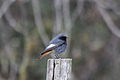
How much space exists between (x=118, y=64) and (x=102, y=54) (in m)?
0.74

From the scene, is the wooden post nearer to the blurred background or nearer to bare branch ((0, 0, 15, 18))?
bare branch ((0, 0, 15, 18))


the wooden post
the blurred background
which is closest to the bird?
the wooden post

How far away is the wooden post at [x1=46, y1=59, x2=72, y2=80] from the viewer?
4803 millimetres

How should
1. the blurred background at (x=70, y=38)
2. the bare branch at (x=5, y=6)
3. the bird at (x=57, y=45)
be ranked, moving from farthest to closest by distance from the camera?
the blurred background at (x=70, y=38) → the bare branch at (x=5, y=6) → the bird at (x=57, y=45)

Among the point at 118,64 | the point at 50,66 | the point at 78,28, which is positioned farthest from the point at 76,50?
the point at 50,66

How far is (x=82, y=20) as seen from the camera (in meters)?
12.6

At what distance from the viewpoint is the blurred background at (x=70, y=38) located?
11178 millimetres

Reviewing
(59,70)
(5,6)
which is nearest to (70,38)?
(5,6)

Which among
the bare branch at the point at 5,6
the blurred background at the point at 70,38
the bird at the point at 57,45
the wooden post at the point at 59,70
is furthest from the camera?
the blurred background at the point at 70,38

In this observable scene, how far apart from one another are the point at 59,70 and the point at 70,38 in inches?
252

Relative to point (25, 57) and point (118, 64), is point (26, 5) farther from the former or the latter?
point (118, 64)

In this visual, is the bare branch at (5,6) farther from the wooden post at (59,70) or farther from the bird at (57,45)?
the wooden post at (59,70)

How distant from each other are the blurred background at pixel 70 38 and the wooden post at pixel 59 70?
5178 mm

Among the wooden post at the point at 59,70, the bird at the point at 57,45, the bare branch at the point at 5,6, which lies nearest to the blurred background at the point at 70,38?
the bare branch at the point at 5,6
